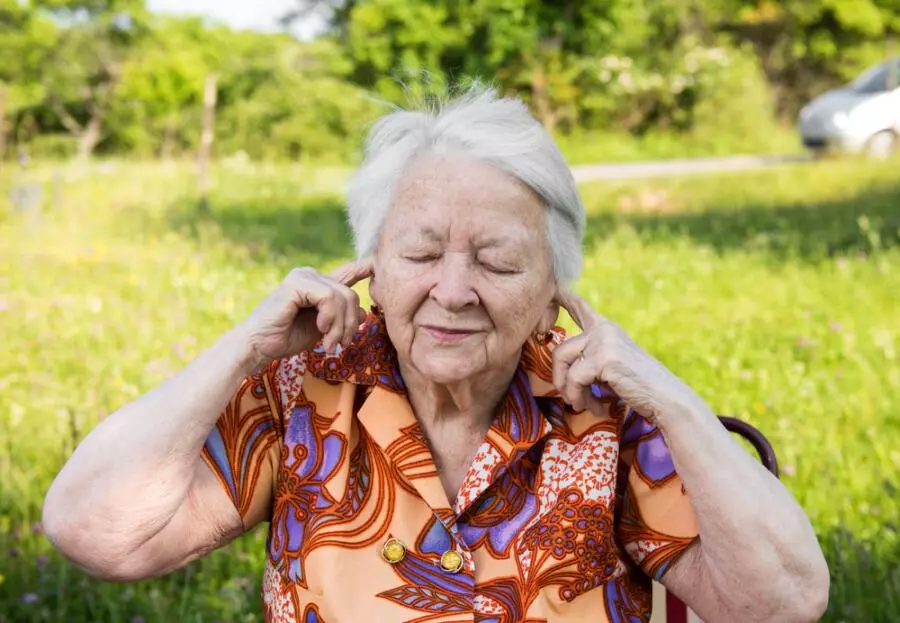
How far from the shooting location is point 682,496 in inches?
77.7

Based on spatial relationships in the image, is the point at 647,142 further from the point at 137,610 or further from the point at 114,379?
the point at 137,610

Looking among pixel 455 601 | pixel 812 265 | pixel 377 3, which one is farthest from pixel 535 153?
pixel 377 3

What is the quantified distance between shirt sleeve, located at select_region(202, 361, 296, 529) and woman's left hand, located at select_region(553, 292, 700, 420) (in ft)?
1.67

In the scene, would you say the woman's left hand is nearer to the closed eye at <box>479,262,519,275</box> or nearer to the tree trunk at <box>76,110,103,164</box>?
the closed eye at <box>479,262,519,275</box>

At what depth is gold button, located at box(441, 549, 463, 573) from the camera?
1909mm

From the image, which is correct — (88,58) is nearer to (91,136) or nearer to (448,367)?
(91,136)

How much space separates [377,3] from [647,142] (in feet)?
36.0

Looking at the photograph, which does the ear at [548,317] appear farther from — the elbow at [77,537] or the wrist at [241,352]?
the elbow at [77,537]

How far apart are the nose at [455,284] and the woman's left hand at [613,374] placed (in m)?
0.18

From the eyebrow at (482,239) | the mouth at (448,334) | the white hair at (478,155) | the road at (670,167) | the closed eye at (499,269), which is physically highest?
the road at (670,167)

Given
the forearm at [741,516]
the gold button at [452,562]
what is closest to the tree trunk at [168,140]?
the gold button at [452,562]

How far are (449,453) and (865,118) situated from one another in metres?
14.8

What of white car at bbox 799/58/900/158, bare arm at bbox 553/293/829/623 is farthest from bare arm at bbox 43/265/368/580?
white car at bbox 799/58/900/158

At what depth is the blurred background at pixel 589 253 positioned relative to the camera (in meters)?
3.44
